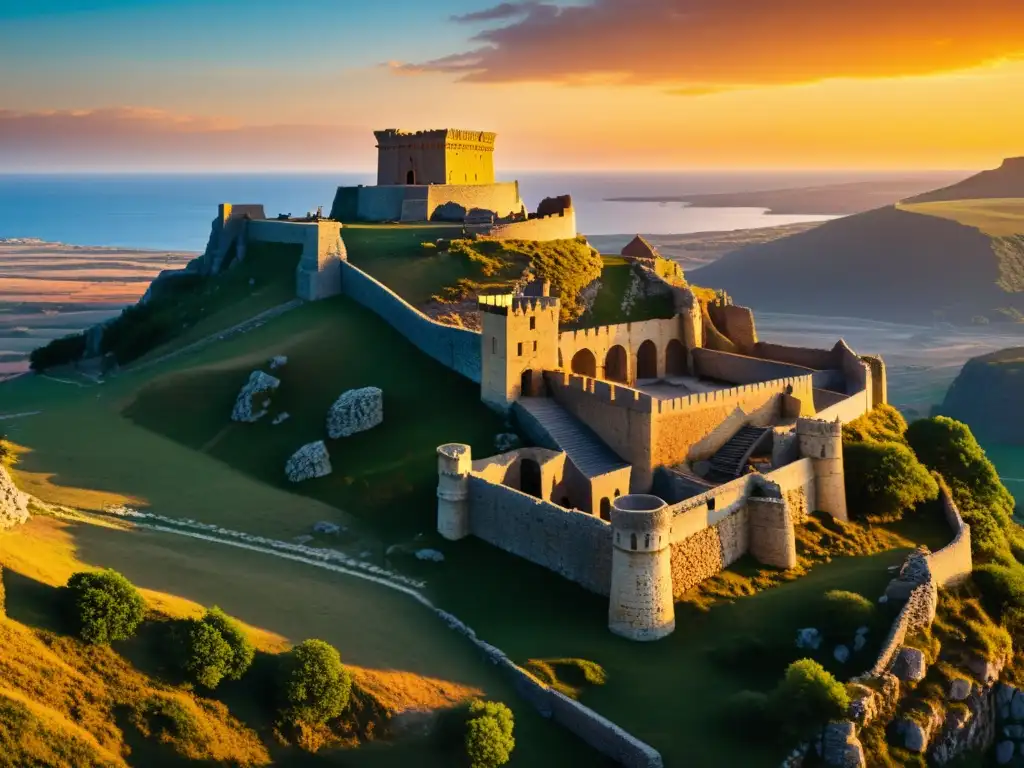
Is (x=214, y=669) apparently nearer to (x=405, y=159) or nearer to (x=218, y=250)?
(x=218, y=250)

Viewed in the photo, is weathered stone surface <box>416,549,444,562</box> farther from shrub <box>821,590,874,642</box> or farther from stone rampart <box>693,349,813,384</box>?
stone rampart <box>693,349,813,384</box>

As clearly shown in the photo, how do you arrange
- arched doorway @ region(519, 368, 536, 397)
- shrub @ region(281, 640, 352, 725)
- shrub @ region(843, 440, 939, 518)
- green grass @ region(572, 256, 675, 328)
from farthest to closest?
green grass @ region(572, 256, 675, 328)
arched doorway @ region(519, 368, 536, 397)
shrub @ region(843, 440, 939, 518)
shrub @ region(281, 640, 352, 725)

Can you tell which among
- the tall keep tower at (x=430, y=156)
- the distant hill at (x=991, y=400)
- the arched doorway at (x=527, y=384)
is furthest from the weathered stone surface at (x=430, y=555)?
the distant hill at (x=991, y=400)

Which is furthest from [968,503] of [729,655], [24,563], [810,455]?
[24,563]

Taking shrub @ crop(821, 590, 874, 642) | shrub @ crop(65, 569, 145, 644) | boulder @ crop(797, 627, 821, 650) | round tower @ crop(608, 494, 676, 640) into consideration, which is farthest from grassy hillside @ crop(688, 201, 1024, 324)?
shrub @ crop(65, 569, 145, 644)

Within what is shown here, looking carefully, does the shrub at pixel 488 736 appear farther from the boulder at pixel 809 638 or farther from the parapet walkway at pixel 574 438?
the parapet walkway at pixel 574 438
